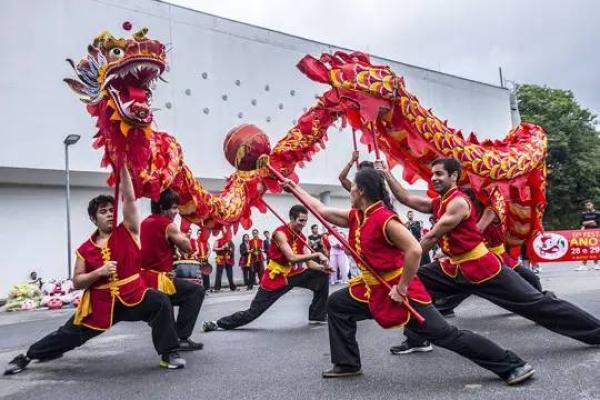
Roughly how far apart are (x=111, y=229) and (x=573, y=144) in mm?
28419

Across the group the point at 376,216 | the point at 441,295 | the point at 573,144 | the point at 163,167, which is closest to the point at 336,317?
the point at 376,216

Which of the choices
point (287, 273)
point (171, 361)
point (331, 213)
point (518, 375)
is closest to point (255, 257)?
point (287, 273)

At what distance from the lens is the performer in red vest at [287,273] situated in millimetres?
6492

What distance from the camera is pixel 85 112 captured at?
1408cm

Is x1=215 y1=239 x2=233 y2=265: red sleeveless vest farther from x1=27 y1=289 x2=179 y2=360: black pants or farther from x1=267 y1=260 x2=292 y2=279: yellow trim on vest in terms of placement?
x1=27 y1=289 x2=179 y2=360: black pants

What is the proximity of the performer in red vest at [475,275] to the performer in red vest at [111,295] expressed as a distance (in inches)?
76.5

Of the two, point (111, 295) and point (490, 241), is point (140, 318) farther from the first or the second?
point (490, 241)

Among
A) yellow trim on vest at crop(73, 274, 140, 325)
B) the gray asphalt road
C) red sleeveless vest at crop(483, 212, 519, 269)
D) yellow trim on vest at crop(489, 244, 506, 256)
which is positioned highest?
red sleeveless vest at crop(483, 212, 519, 269)

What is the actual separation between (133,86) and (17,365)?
2541 mm

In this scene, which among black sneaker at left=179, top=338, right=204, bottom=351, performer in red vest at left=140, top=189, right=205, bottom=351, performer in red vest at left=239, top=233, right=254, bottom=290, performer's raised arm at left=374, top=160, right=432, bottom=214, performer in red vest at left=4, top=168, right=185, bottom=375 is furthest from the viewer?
performer in red vest at left=239, top=233, right=254, bottom=290

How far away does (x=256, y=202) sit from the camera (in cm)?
670

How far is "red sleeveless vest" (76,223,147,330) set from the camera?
4613 millimetres

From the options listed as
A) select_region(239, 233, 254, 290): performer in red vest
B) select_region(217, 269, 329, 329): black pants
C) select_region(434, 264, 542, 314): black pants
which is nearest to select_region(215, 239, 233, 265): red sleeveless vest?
select_region(239, 233, 254, 290): performer in red vest

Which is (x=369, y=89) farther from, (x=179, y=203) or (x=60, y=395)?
(x=60, y=395)
